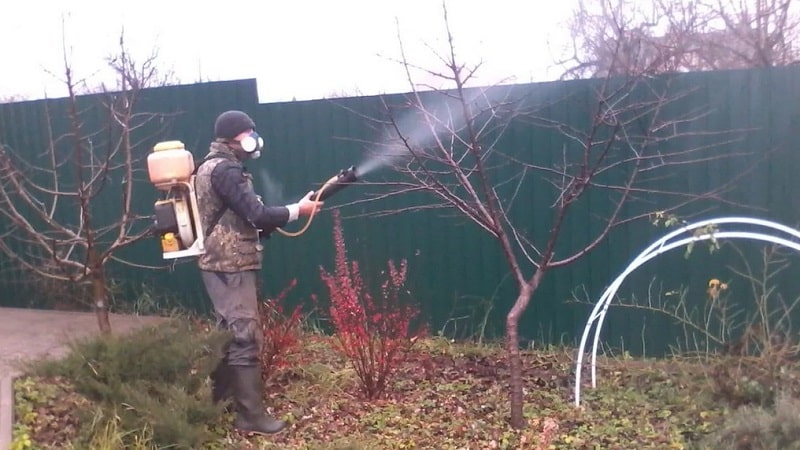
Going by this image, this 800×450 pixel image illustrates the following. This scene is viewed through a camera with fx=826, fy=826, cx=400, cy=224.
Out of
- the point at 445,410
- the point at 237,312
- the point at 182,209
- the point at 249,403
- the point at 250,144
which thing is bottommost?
the point at 445,410

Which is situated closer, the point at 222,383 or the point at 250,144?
the point at 250,144

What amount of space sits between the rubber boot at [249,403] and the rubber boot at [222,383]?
0.07m

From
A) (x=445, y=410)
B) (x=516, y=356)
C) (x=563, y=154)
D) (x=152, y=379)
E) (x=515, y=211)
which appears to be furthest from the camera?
(x=515, y=211)

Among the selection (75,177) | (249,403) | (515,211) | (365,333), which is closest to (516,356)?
(365,333)

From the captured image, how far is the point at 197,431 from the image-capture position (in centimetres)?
440

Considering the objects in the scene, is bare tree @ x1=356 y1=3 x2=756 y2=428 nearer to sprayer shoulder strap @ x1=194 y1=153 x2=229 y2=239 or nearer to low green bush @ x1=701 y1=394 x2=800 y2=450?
sprayer shoulder strap @ x1=194 y1=153 x2=229 y2=239

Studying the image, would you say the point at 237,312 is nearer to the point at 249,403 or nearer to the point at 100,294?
the point at 249,403

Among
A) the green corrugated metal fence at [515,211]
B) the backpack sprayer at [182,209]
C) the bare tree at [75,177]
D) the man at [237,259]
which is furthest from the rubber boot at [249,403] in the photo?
the bare tree at [75,177]

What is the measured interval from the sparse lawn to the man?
7.1 inches

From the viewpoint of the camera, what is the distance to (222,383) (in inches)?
194

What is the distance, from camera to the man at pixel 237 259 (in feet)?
15.4

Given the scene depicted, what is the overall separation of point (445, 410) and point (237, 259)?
5.12 ft

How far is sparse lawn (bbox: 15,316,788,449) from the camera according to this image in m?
4.51

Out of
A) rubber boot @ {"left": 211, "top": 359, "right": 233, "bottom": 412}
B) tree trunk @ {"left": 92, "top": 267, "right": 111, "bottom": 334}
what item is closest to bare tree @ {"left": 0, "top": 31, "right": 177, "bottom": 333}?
tree trunk @ {"left": 92, "top": 267, "right": 111, "bottom": 334}
